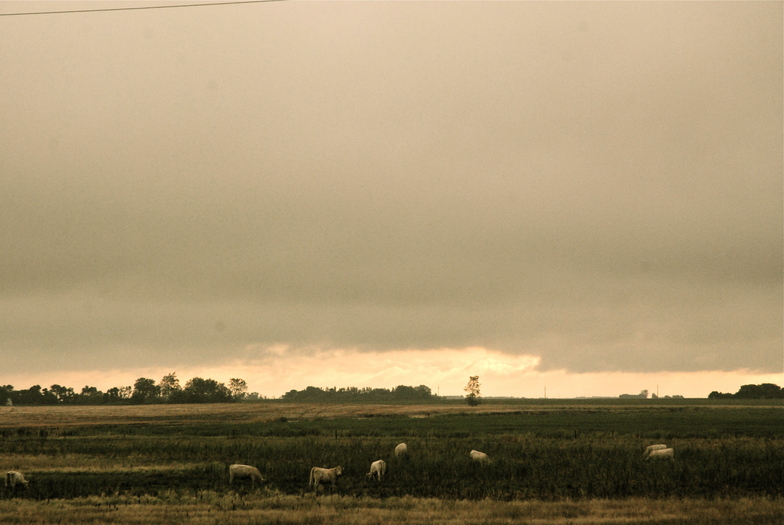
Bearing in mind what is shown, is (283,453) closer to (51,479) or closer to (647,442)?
(51,479)

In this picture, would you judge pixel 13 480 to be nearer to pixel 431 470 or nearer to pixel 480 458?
pixel 431 470

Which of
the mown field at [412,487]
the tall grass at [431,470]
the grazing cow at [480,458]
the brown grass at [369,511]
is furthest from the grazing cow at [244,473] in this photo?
the grazing cow at [480,458]

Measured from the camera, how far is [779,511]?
19.5 metres

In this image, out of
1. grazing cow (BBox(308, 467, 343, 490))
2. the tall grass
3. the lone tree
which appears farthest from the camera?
the lone tree

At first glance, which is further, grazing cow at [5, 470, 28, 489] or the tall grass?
grazing cow at [5, 470, 28, 489]

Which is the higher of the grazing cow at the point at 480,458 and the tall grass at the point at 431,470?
the grazing cow at the point at 480,458

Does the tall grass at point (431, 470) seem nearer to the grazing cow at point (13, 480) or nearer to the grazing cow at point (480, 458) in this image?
the grazing cow at point (480, 458)

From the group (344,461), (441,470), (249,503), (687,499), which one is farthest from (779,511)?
(344,461)

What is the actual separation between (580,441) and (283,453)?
73.9 ft

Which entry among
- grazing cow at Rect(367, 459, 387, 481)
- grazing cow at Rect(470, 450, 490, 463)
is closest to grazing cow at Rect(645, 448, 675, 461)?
grazing cow at Rect(470, 450, 490, 463)

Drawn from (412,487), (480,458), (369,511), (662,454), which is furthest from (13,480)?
(662,454)

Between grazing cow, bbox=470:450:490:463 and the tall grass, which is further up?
grazing cow, bbox=470:450:490:463

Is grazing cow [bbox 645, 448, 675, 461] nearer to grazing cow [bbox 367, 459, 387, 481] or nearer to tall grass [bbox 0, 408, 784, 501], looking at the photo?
tall grass [bbox 0, 408, 784, 501]

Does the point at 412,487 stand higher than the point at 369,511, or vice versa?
the point at 369,511
